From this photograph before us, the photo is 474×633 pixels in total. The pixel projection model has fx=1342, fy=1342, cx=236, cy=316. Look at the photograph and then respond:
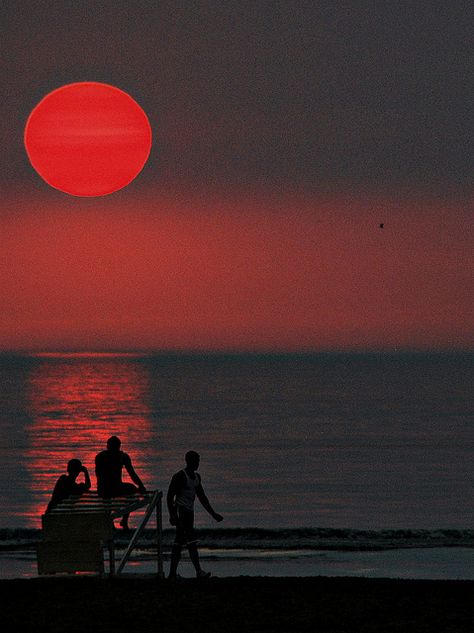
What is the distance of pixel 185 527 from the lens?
20.7m

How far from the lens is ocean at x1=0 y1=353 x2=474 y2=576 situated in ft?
121

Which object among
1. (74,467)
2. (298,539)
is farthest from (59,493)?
(298,539)

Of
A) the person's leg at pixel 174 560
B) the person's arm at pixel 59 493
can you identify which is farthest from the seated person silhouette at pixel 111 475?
the person's leg at pixel 174 560

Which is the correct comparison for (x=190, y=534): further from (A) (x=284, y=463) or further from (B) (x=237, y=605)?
(A) (x=284, y=463)

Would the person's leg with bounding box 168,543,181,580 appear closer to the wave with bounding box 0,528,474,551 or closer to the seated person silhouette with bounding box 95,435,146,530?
the seated person silhouette with bounding box 95,435,146,530

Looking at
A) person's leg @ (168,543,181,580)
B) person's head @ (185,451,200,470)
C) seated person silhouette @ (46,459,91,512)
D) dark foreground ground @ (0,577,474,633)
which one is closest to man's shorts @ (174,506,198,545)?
person's leg @ (168,543,181,580)

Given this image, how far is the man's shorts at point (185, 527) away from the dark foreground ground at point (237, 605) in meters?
0.95

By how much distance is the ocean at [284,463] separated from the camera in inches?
1449

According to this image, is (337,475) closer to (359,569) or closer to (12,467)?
(12,467)

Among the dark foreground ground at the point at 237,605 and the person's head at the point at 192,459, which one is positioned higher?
the person's head at the point at 192,459

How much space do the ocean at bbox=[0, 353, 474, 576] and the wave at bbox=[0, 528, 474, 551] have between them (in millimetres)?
60

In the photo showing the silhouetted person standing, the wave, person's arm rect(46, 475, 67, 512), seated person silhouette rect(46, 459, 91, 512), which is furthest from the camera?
the wave

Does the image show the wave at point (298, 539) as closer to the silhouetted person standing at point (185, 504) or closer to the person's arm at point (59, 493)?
the person's arm at point (59, 493)

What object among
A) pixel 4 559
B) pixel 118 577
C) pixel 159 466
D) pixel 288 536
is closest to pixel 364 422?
pixel 159 466
